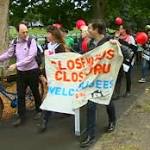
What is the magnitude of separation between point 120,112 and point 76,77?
88.5 inches

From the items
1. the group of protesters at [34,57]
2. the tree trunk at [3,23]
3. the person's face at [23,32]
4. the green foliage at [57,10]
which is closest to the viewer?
the group of protesters at [34,57]

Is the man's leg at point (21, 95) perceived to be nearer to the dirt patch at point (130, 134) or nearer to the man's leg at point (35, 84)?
the man's leg at point (35, 84)

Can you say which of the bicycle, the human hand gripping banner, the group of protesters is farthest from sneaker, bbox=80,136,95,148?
the bicycle

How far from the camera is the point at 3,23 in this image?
14.5 metres

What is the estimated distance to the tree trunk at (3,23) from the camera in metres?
14.1

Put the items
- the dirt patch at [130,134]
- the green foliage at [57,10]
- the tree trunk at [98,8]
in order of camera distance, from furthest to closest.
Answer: the green foliage at [57,10] < the tree trunk at [98,8] < the dirt patch at [130,134]

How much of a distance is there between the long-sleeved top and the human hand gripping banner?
0.30 m

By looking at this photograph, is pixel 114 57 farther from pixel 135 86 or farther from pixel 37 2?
pixel 37 2

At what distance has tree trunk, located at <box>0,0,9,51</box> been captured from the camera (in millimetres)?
14078

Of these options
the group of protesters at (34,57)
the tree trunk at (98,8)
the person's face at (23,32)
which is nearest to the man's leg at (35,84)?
the group of protesters at (34,57)

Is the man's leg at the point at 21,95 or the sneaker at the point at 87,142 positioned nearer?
the sneaker at the point at 87,142

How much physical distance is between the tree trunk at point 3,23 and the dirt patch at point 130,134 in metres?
5.37

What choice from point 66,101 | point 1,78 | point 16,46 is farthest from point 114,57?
point 1,78

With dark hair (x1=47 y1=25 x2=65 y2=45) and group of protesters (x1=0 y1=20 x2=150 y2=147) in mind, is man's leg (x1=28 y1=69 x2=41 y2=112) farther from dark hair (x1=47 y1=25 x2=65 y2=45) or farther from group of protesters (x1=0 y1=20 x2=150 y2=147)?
dark hair (x1=47 y1=25 x2=65 y2=45)
